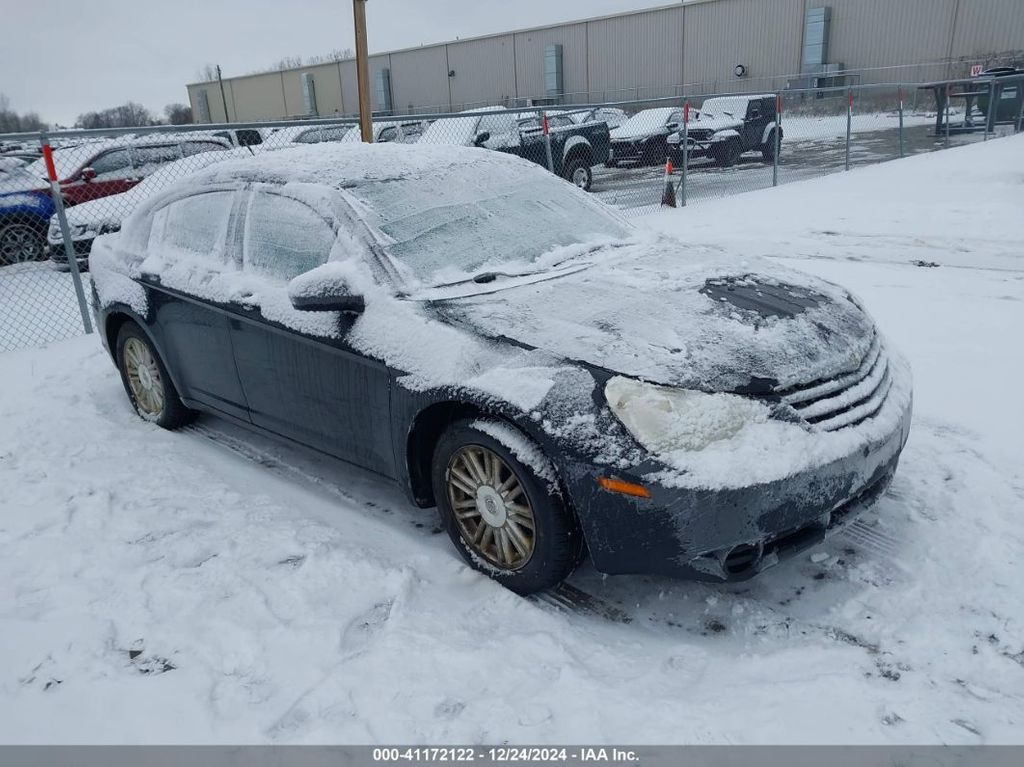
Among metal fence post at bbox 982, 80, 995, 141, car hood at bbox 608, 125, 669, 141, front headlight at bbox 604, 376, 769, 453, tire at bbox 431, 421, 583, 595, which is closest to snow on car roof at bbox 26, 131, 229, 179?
car hood at bbox 608, 125, 669, 141

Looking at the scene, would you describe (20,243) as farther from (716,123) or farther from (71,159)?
(716,123)

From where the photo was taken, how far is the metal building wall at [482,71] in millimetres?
51719

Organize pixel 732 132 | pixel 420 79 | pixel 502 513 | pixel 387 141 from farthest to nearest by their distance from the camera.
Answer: pixel 420 79
pixel 732 132
pixel 387 141
pixel 502 513

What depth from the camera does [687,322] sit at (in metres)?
3.10

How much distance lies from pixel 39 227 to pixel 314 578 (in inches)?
407

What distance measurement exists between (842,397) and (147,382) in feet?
13.1

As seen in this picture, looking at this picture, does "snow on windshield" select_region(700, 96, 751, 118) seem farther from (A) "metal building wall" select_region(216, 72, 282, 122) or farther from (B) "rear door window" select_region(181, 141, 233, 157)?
(A) "metal building wall" select_region(216, 72, 282, 122)

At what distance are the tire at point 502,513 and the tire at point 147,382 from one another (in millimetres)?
2305

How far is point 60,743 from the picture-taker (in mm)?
2467

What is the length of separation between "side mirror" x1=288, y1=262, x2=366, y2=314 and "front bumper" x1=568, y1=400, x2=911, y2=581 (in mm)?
1230

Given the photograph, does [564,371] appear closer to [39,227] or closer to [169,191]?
[169,191]

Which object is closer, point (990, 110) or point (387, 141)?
point (387, 141)

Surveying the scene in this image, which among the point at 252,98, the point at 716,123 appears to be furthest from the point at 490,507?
the point at 252,98

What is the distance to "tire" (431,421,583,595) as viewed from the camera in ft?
9.44
